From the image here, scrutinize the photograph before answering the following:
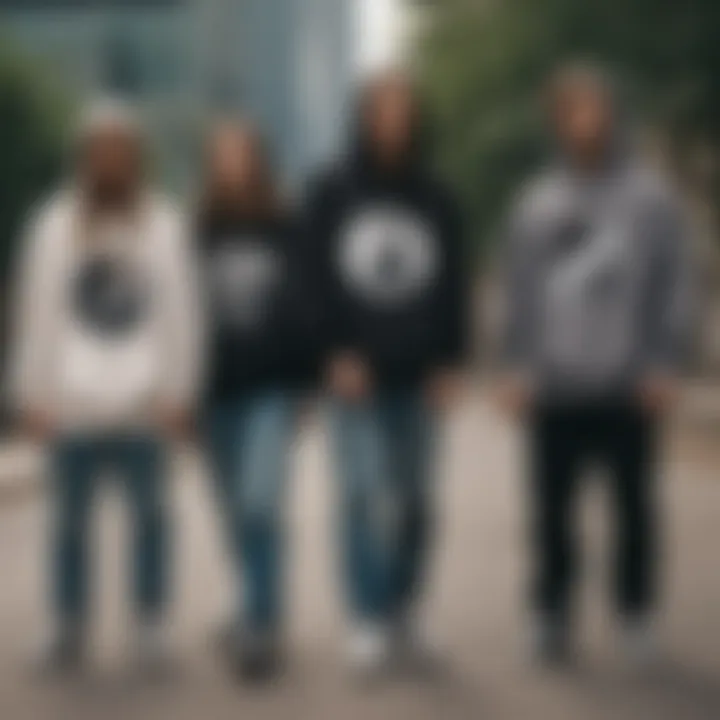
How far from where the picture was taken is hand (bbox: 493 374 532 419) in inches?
100

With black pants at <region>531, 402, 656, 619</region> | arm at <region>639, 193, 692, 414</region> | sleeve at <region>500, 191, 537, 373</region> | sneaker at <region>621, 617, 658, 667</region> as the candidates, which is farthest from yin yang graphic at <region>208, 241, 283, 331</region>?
sneaker at <region>621, 617, 658, 667</region>

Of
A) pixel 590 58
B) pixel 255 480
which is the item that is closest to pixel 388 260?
pixel 255 480

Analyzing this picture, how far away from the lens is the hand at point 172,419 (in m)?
2.46

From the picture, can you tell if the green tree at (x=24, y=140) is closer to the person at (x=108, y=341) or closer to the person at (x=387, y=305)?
the person at (x=108, y=341)

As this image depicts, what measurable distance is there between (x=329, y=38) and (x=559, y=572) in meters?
1.03

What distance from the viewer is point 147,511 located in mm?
2512

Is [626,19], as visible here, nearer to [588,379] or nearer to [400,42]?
[400,42]

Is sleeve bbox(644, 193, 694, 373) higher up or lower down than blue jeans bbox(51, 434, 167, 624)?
higher up

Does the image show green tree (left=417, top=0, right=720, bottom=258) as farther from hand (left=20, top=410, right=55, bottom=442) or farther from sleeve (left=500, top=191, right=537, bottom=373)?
hand (left=20, top=410, right=55, bottom=442)

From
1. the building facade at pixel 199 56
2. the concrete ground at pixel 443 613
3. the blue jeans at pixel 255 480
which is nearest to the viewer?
the concrete ground at pixel 443 613

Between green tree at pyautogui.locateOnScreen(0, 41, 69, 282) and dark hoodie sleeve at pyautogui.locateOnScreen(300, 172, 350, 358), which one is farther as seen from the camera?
green tree at pyautogui.locateOnScreen(0, 41, 69, 282)

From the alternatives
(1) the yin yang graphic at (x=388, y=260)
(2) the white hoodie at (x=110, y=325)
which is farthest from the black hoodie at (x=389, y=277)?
(2) the white hoodie at (x=110, y=325)

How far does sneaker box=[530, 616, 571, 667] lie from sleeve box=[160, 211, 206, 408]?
2.21 ft

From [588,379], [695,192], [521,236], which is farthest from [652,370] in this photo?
[695,192]
